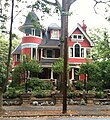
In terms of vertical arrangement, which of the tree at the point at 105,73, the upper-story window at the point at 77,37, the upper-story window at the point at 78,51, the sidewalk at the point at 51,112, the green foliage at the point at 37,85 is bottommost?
the sidewalk at the point at 51,112

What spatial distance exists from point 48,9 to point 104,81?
52.7ft

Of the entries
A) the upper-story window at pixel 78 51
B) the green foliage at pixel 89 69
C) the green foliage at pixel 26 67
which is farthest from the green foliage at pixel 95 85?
the upper-story window at pixel 78 51

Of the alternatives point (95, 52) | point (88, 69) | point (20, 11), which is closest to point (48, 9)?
point (20, 11)

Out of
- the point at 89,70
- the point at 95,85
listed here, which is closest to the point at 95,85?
the point at 95,85

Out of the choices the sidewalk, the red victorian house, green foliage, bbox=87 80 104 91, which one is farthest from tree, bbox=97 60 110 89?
the sidewalk

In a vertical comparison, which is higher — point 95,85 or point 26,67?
point 26,67

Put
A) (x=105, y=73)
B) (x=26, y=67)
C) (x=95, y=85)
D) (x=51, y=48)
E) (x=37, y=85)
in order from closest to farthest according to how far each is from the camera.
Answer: (x=26, y=67), (x=105, y=73), (x=95, y=85), (x=37, y=85), (x=51, y=48)

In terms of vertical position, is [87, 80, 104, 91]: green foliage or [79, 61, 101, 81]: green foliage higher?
[79, 61, 101, 81]: green foliage

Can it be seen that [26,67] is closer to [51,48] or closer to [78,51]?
[51,48]

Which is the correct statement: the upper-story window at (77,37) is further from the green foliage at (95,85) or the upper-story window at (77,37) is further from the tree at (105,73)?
the green foliage at (95,85)

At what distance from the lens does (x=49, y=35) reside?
4100 cm

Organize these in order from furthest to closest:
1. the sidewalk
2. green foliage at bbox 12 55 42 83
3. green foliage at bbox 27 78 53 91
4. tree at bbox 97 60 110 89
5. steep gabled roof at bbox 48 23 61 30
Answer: steep gabled roof at bbox 48 23 61 30 < green foliage at bbox 27 78 53 91 < tree at bbox 97 60 110 89 < green foliage at bbox 12 55 42 83 < the sidewalk

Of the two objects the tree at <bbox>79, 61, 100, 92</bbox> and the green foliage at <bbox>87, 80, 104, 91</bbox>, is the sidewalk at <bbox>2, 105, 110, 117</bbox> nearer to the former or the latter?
the tree at <bbox>79, 61, 100, 92</bbox>

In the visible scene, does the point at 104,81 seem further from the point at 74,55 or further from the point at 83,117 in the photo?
the point at 83,117
